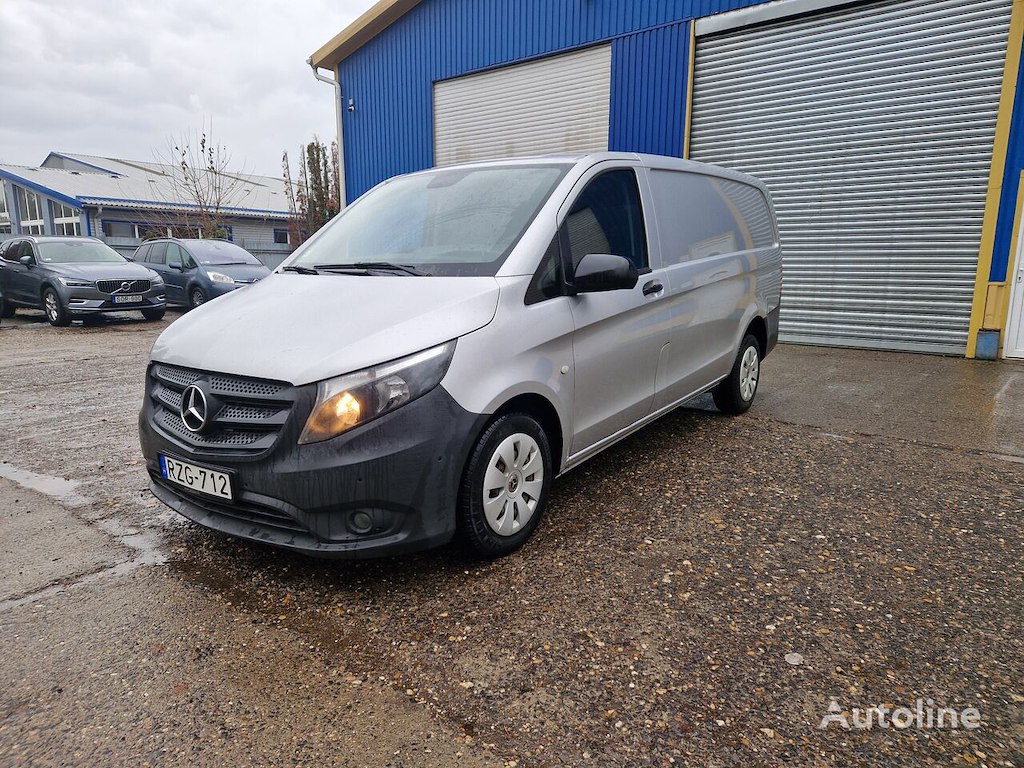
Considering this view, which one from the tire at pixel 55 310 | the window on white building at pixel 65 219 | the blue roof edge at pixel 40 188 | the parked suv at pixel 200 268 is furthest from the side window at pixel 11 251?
the window on white building at pixel 65 219

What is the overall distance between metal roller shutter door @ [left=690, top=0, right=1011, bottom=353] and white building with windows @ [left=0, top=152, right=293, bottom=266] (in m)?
19.4

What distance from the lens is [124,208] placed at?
27750mm

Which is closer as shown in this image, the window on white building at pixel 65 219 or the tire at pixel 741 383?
the tire at pixel 741 383

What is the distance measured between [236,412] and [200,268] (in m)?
12.1

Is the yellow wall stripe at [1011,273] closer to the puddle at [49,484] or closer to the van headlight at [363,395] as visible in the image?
the van headlight at [363,395]

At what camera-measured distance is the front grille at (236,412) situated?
2.53 metres

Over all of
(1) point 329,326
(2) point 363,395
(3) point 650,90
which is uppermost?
(3) point 650,90

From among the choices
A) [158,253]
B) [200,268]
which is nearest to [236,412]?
[200,268]

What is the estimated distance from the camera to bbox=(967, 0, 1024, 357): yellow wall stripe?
7.54 meters

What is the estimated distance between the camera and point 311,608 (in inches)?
104

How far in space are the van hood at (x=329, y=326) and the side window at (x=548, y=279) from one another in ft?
0.67

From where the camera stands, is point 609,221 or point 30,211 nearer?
point 609,221

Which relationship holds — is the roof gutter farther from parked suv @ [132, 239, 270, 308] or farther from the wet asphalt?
the wet asphalt

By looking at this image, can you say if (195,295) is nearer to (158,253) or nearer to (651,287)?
(158,253)
